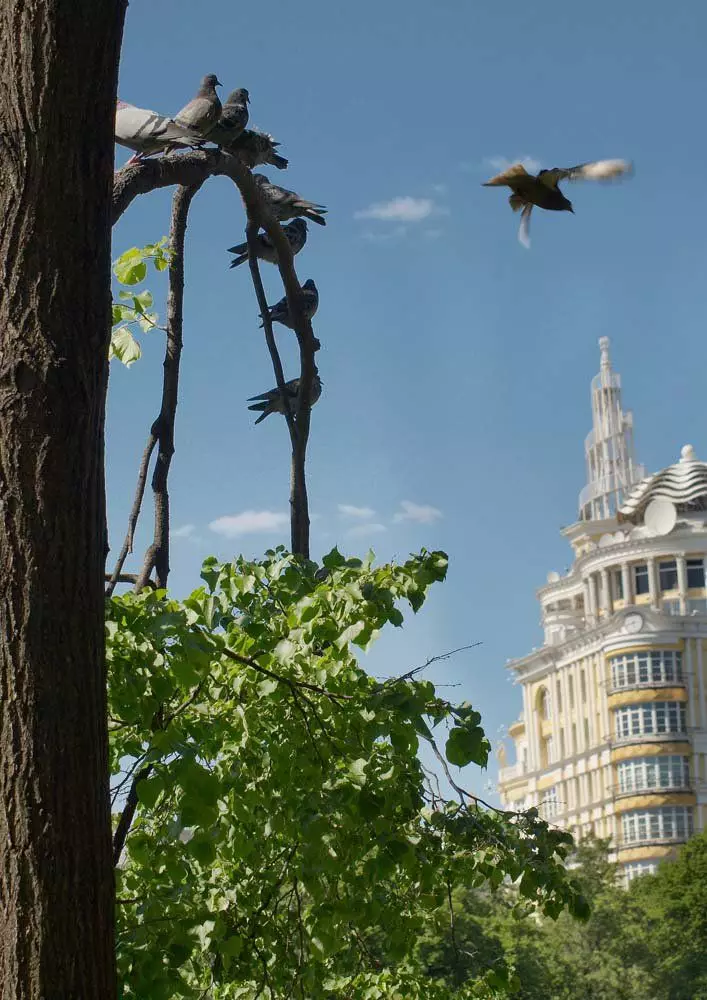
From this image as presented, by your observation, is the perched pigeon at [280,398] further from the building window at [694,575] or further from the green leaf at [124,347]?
the building window at [694,575]

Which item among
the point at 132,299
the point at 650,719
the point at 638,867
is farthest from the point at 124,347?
the point at 650,719

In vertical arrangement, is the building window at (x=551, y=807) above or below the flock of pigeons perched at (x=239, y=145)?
above

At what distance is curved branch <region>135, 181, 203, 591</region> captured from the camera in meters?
4.82

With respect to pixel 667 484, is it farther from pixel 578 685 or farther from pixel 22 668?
pixel 22 668

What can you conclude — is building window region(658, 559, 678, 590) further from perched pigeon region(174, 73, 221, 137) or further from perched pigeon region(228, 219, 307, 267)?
perched pigeon region(174, 73, 221, 137)

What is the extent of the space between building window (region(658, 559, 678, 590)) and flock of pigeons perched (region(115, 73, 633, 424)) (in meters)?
80.9

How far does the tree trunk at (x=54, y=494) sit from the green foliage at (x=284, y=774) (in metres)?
0.81

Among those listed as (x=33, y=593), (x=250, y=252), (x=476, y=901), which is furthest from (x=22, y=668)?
(x=476, y=901)

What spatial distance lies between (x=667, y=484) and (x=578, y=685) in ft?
41.6

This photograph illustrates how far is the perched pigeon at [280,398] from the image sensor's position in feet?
18.7

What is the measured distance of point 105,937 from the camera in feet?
10.5

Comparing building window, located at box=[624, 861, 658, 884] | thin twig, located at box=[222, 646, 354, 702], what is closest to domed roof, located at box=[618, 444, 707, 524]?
building window, located at box=[624, 861, 658, 884]

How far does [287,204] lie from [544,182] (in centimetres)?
120

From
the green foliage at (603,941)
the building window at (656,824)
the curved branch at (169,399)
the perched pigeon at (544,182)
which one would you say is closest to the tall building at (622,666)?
the building window at (656,824)
